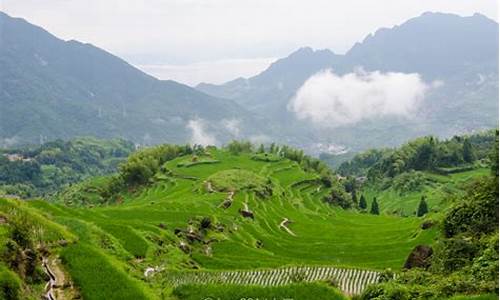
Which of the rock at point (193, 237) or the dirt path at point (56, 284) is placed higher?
the dirt path at point (56, 284)

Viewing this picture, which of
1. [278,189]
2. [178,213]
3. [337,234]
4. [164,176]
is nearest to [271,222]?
[337,234]

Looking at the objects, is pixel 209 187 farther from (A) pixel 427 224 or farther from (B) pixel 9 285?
(B) pixel 9 285

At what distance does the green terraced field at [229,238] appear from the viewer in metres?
24.3

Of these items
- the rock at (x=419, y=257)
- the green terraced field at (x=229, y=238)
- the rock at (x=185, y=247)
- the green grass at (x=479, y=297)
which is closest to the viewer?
the green grass at (x=479, y=297)

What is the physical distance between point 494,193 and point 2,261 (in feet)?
70.4

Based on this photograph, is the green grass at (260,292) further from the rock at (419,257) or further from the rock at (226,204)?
the rock at (226,204)

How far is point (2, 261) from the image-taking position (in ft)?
61.3

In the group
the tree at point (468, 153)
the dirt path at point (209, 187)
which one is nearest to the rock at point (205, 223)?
the dirt path at point (209, 187)

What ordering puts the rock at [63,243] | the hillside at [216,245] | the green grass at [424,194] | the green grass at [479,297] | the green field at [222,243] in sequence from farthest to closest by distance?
the green grass at [424,194] < the rock at [63,243] < the green field at [222,243] < the hillside at [216,245] < the green grass at [479,297]

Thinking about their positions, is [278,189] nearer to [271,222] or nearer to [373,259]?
[271,222]

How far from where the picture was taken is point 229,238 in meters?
41.1

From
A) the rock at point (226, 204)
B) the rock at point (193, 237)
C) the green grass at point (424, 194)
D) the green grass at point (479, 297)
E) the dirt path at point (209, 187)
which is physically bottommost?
the green grass at point (424, 194)

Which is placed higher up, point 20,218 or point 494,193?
point 494,193

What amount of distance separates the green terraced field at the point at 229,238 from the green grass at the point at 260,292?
4.64ft
